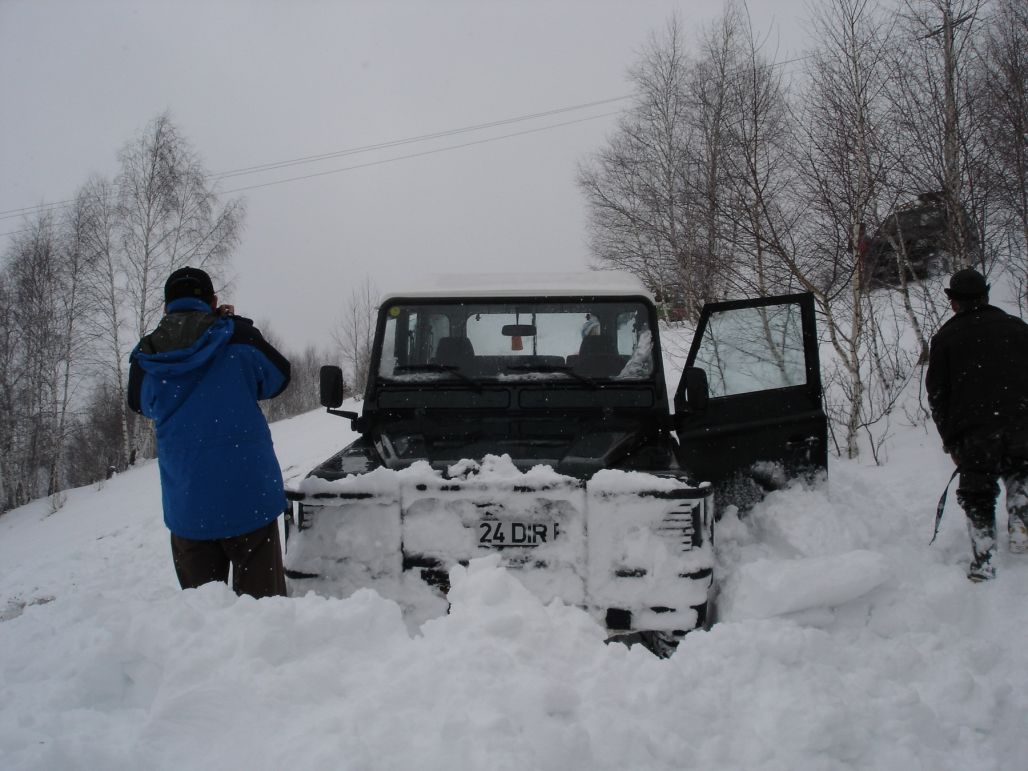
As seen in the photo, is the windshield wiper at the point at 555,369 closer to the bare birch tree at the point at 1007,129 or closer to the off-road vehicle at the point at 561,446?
the off-road vehicle at the point at 561,446

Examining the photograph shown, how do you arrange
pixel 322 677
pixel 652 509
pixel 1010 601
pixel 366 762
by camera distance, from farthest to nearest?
pixel 1010 601, pixel 652 509, pixel 322 677, pixel 366 762

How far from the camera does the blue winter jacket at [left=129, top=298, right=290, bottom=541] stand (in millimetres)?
2604

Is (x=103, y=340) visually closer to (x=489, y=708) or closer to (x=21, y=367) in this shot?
(x=21, y=367)

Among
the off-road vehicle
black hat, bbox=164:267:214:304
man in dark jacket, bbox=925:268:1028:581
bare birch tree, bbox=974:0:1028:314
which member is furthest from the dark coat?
bare birch tree, bbox=974:0:1028:314

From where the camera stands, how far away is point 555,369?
3.65 m

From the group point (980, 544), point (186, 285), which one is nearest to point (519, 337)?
point (186, 285)

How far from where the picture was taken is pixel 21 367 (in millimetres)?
21188

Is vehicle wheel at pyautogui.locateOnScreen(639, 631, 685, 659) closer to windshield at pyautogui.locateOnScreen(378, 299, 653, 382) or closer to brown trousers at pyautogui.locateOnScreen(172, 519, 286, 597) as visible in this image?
windshield at pyautogui.locateOnScreen(378, 299, 653, 382)

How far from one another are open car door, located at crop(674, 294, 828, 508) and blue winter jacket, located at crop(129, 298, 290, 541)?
2206mm

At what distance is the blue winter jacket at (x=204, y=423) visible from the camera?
2604 millimetres

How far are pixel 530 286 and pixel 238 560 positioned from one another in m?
2.24

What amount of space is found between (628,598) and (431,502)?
3.02 feet

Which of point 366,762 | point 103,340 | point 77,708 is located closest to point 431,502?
point 366,762

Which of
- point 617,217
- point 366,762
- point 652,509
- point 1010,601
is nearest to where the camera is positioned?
point 366,762
